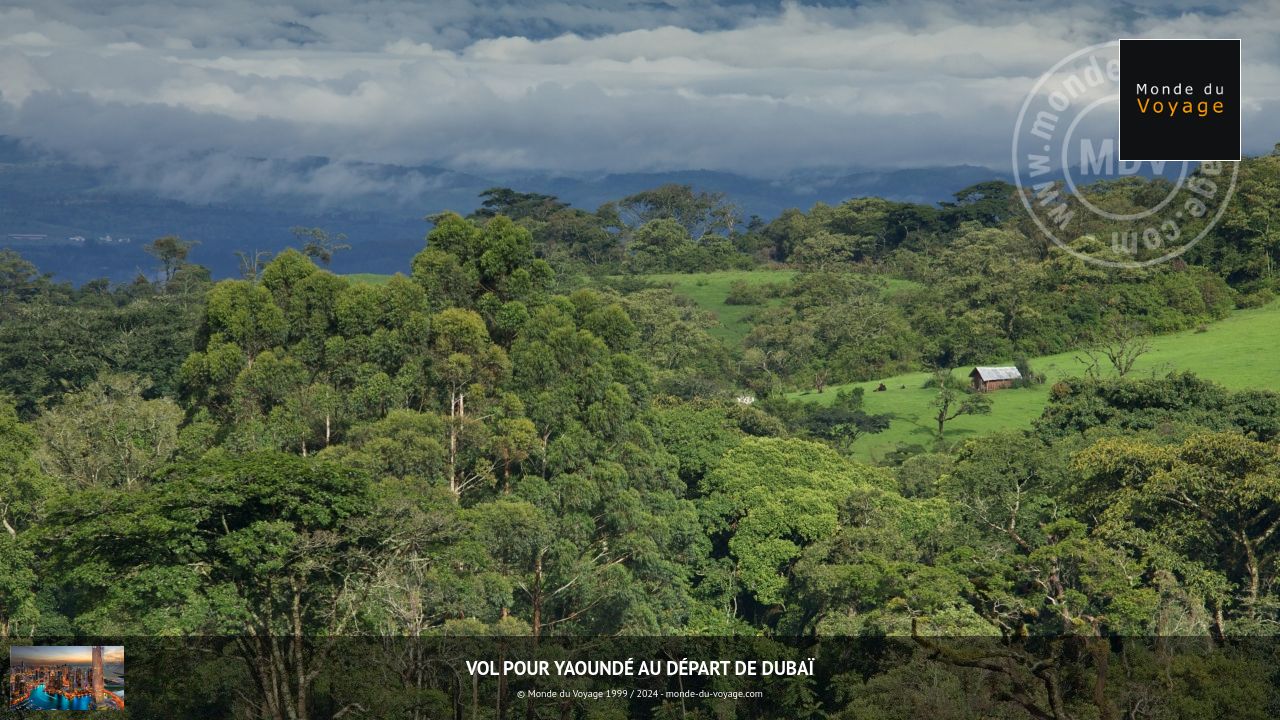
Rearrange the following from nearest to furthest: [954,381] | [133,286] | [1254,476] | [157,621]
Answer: [157,621]
[1254,476]
[954,381]
[133,286]

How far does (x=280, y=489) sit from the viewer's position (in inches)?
828

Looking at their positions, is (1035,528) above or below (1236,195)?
below

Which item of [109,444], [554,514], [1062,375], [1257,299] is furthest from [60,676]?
[1257,299]

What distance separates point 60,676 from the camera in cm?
2023

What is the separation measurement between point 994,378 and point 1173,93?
54.3 ft

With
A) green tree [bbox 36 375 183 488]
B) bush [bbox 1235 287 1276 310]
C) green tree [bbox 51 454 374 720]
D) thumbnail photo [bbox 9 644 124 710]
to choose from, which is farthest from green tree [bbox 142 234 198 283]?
thumbnail photo [bbox 9 644 124 710]

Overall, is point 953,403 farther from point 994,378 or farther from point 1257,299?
point 1257,299

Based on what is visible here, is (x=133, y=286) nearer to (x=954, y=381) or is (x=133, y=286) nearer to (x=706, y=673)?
(x=954, y=381)

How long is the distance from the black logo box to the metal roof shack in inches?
481

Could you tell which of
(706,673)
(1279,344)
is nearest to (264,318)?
(706,673)

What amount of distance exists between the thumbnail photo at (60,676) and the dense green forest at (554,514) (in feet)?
1.97

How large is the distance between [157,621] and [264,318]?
12.3 m

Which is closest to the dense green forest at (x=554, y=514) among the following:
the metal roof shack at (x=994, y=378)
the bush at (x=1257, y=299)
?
the metal roof shack at (x=994, y=378)

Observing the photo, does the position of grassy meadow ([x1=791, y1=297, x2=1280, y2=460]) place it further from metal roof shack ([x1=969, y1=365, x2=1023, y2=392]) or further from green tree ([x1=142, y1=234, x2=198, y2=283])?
green tree ([x1=142, y1=234, x2=198, y2=283])
